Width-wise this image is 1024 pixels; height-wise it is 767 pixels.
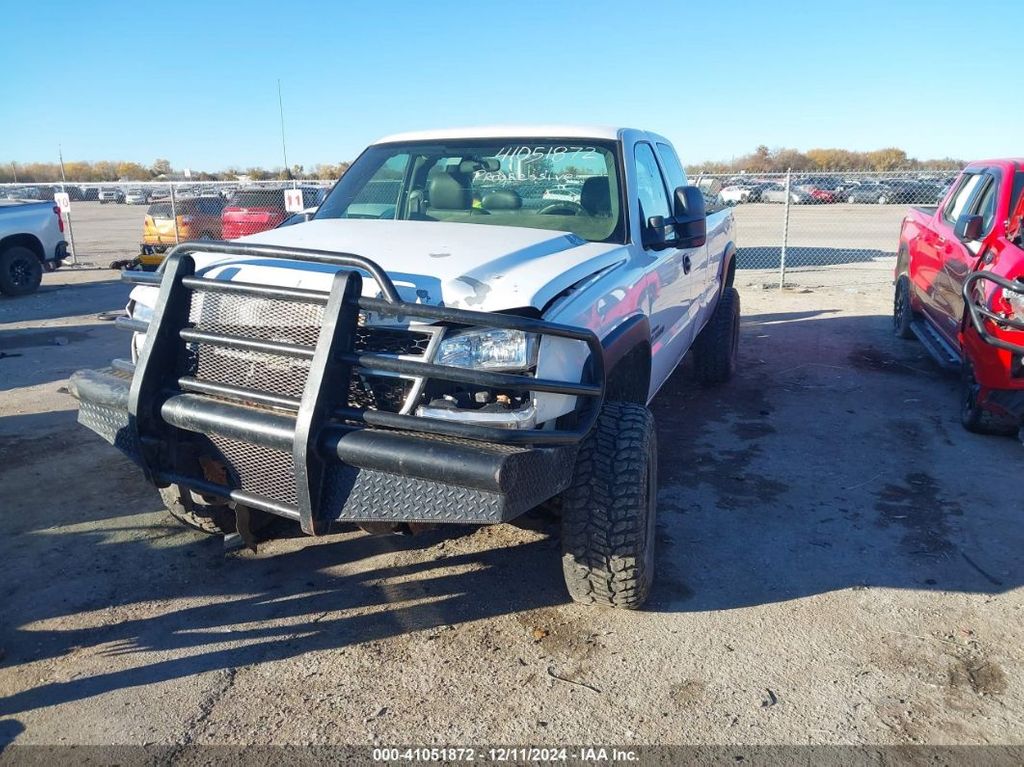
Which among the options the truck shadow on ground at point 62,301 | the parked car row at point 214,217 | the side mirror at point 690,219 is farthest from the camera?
the parked car row at point 214,217

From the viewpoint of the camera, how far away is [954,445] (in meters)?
5.32

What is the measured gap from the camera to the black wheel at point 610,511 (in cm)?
299

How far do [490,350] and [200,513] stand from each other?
1.67m

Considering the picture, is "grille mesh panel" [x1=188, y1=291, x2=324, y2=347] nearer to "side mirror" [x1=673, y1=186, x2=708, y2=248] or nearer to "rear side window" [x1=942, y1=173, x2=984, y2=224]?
"side mirror" [x1=673, y1=186, x2=708, y2=248]

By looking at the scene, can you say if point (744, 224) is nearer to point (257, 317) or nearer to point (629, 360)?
point (629, 360)

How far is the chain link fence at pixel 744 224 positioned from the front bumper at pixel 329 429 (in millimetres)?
1890

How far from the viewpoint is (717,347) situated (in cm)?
667

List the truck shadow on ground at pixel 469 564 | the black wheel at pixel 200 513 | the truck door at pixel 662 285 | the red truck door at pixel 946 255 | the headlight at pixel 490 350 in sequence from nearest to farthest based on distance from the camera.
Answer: the headlight at pixel 490 350 → the truck shadow on ground at pixel 469 564 → the black wheel at pixel 200 513 → the truck door at pixel 662 285 → the red truck door at pixel 946 255

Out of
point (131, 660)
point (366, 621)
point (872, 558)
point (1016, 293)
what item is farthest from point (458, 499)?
point (1016, 293)

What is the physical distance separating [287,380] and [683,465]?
2906 millimetres

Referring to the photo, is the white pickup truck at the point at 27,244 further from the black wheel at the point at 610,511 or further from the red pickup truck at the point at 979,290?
the red pickup truck at the point at 979,290

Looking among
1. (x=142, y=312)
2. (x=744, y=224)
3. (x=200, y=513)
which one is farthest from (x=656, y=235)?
(x=744, y=224)

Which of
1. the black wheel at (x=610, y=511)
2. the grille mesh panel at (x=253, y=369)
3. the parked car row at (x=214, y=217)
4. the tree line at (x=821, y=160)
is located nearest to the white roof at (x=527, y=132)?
the black wheel at (x=610, y=511)

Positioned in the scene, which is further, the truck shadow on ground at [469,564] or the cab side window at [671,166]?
the cab side window at [671,166]
